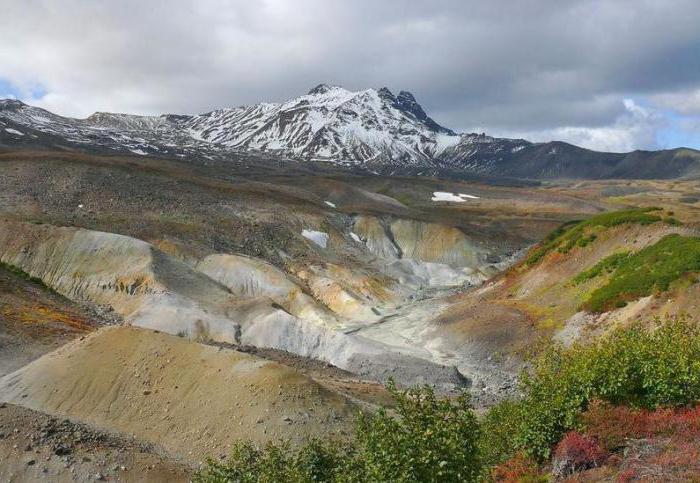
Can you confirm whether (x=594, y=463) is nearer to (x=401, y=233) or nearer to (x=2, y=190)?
(x=2, y=190)

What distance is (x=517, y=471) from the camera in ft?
61.5

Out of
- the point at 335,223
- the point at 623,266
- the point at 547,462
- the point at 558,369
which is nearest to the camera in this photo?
the point at 547,462

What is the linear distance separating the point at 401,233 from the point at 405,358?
6191 centimetres

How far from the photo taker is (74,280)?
202 ft

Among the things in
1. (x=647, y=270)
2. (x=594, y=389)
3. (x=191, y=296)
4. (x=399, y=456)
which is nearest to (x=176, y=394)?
(x=399, y=456)

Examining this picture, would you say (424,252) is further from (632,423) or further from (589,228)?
(632,423)

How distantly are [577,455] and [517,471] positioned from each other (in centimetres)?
181

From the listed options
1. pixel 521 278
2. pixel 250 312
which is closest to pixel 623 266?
pixel 521 278

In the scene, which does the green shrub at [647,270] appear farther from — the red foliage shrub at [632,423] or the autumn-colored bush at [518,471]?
the autumn-colored bush at [518,471]

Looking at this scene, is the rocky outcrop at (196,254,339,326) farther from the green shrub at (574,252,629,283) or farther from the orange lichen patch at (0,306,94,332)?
the green shrub at (574,252,629,283)

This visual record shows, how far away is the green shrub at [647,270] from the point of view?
4366 centimetres

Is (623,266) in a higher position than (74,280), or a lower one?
higher

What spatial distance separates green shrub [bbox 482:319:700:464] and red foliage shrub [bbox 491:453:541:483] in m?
0.48

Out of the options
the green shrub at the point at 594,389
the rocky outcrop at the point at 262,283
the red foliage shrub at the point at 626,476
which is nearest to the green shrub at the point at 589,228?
the rocky outcrop at the point at 262,283
